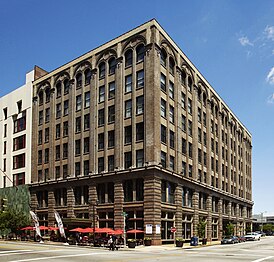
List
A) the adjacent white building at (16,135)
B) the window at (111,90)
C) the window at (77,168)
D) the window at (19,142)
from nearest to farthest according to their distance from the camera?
the window at (111,90) → the window at (77,168) → the adjacent white building at (16,135) → the window at (19,142)

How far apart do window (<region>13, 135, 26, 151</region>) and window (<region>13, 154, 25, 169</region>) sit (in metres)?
1.66

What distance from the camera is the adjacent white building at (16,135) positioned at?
7450cm

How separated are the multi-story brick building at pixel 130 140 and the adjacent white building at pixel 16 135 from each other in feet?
7.53

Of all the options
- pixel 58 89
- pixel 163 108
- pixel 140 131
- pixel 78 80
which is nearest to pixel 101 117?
pixel 140 131

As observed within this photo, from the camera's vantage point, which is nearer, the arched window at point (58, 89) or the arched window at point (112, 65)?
the arched window at point (112, 65)

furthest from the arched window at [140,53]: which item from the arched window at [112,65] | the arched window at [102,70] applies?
the arched window at [102,70]

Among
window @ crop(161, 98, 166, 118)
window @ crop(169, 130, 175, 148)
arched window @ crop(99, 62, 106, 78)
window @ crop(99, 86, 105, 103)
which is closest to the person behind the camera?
window @ crop(161, 98, 166, 118)

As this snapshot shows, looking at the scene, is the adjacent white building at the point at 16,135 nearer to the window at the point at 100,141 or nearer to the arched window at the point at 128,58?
the window at the point at 100,141

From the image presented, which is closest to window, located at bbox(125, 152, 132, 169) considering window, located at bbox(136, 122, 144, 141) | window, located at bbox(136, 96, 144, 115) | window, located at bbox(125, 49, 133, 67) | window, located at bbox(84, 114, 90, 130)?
window, located at bbox(136, 122, 144, 141)

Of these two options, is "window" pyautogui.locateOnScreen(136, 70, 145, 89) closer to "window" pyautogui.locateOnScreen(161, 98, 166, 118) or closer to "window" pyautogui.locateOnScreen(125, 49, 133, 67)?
"window" pyautogui.locateOnScreen(125, 49, 133, 67)

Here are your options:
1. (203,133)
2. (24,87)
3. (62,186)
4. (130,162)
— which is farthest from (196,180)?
(24,87)

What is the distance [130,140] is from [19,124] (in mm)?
30389

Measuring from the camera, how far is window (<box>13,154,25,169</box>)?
246ft

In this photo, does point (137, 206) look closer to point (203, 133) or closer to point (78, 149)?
point (78, 149)
